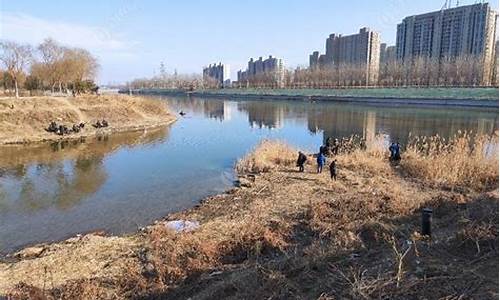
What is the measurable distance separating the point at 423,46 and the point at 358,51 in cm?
1952

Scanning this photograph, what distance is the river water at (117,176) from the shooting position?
11328mm

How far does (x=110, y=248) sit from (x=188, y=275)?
101 inches

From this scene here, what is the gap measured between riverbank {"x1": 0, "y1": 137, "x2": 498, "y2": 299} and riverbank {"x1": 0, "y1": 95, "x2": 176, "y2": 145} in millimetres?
21281

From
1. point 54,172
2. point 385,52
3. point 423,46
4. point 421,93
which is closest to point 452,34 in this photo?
point 423,46

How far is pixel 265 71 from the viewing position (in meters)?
144

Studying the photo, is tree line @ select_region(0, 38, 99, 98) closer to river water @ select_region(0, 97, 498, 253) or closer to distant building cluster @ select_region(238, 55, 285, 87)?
river water @ select_region(0, 97, 498, 253)

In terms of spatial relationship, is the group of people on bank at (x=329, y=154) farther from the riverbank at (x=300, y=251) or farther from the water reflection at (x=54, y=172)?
the water reflection at (x=54, y=172)

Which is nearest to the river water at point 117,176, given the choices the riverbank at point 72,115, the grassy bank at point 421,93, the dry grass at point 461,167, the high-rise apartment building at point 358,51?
the riverbank at point 72,115

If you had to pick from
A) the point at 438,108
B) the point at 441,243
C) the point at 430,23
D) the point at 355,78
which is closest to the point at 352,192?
the point at 441,243

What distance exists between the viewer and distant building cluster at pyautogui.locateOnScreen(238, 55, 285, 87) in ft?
409

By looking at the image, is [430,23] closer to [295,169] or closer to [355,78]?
[355,78]

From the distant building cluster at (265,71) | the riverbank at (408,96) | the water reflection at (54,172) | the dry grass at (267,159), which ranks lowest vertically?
the water reflection at (54,172)

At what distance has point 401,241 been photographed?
687cm

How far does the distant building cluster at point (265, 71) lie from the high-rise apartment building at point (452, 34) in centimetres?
4171
